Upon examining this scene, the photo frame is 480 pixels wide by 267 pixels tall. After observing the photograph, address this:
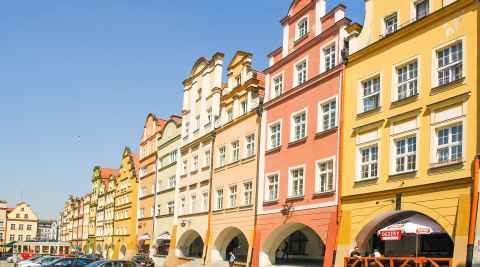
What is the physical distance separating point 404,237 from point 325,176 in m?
4.73

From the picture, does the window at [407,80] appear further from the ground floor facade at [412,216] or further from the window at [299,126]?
the window at [299,126]

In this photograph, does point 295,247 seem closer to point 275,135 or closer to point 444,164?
point 275,135

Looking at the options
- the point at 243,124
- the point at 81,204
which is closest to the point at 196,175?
the point at 243,124

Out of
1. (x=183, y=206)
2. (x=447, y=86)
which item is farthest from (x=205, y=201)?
(x=447, y=86)

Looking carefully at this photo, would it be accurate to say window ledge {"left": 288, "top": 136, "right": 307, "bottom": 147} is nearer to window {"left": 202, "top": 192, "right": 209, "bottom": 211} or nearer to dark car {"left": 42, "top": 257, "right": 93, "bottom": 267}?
window {"left": 202, "top": 192, "right": 209, "bottom": 211}

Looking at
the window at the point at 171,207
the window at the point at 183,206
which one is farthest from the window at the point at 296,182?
the window at the point at 171,207

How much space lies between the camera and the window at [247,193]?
120 feet

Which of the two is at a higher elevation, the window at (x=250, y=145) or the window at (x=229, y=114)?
the window at (x=229, y=114)

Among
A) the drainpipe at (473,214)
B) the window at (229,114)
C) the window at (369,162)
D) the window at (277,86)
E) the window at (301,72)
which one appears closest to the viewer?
the drainpipe at (473,214)

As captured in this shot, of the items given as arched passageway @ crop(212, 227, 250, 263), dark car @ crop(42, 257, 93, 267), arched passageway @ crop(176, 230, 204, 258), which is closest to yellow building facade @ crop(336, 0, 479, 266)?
arched passageway @ crop(212, 227, 250, 263)

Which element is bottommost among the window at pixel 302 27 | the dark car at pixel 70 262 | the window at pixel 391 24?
the dark car at pixel 70 262

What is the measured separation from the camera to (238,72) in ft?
137

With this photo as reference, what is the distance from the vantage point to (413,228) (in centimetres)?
2191

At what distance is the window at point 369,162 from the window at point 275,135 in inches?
320
